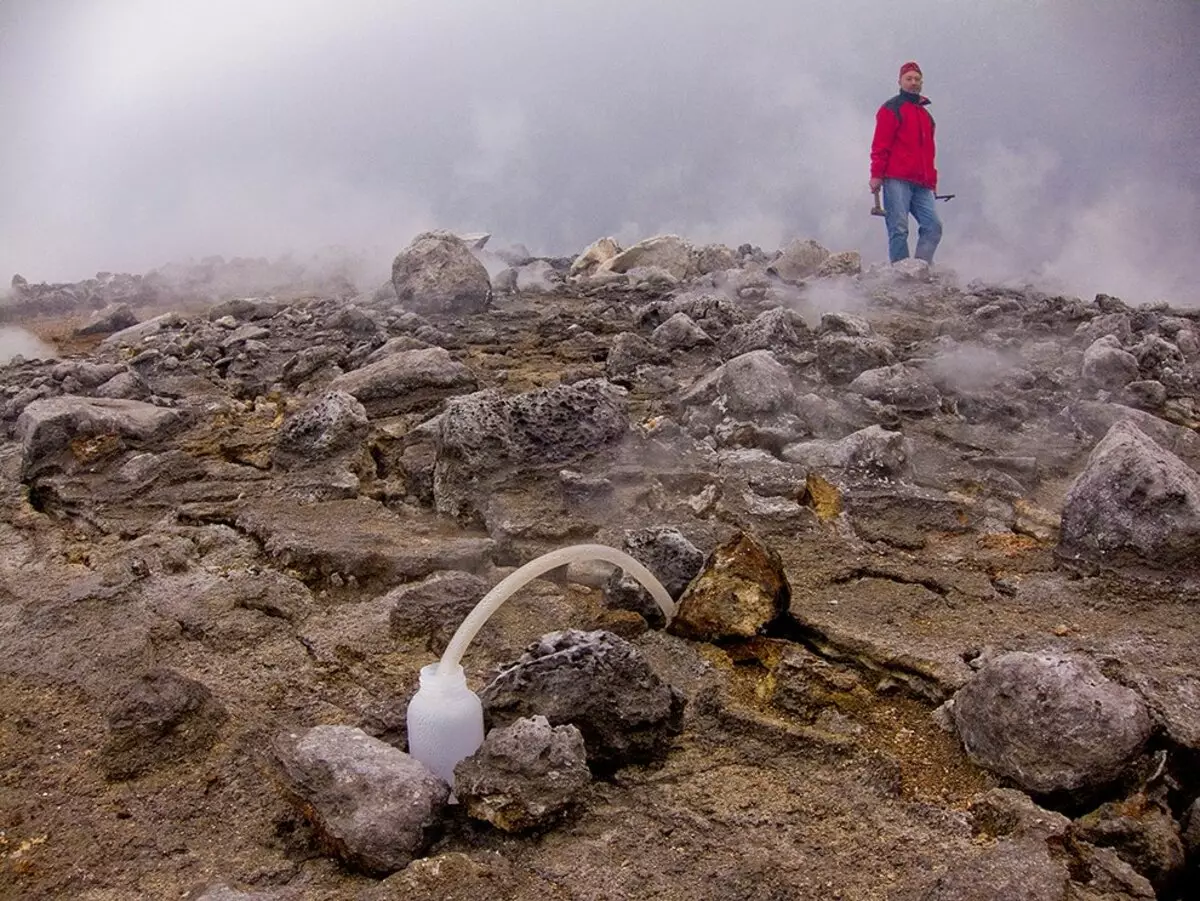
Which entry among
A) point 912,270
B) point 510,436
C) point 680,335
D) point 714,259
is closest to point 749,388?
point 510,436

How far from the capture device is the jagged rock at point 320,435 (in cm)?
349

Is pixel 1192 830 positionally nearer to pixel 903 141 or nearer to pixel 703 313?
pixel 703 313

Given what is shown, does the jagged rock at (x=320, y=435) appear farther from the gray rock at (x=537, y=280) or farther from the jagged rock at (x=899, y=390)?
the gray rock at (x=537, y=280)

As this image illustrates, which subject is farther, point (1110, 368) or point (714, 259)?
point (714, 259)

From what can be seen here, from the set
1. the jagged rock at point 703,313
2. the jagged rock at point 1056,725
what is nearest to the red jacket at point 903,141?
the jagged rock at point 703,313

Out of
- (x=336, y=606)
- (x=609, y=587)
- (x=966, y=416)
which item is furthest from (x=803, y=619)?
(x=966, y=416)

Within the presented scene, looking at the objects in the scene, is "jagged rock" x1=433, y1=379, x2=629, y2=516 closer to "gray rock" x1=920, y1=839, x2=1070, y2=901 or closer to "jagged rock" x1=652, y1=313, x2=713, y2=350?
"jagged rock" x1=652, y1=313, x2=713, y2=350

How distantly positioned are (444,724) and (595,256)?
8354 millimetres

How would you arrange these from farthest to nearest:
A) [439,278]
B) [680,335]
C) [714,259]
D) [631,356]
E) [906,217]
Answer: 1. [714,259]
2. [906,217]
3. [439,278]
4. [680,335]
5. [631,356]

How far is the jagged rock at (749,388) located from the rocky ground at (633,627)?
0.06 feet

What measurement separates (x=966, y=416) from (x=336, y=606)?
2.54 meters

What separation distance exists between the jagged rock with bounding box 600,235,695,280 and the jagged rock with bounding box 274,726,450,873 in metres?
7.26

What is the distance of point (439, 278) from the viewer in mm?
6406

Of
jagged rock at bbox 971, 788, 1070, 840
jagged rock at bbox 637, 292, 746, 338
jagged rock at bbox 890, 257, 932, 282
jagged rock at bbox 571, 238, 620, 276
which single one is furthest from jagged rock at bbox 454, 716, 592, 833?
jagged rock at bbox 571, 238, 620, 276
